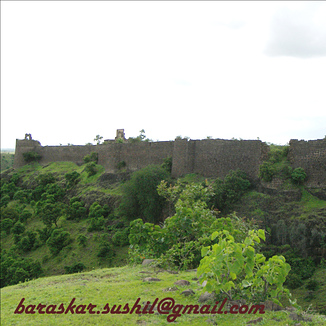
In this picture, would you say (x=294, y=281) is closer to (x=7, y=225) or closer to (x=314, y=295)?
(x=314, y=295)

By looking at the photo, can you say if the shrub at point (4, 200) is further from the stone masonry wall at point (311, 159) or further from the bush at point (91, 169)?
the stone masonry wall at point (311, 159)

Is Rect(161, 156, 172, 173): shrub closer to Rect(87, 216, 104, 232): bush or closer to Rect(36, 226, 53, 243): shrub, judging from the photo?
Rect(87, 216, 104, 232): bush

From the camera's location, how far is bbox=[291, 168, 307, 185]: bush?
19.2m

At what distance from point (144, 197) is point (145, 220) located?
1.68 metres

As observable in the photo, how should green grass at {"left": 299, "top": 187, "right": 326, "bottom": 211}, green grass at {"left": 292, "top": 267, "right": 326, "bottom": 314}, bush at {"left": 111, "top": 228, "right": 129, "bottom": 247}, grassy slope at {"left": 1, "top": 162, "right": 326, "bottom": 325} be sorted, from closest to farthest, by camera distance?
grassy slope at {"left": 1, "top": 162, "right": 326, "bottom": 325} → green grass at {"left": 292, "top": 267, "right": 326, "bottom": 314} → green grass at {"left": 299, "top": 187, "right": 326, "bottom": 211} → bush at {"left": 111, "top": 228, "right": 129, "bottom": 247}

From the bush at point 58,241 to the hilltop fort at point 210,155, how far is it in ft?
23.2

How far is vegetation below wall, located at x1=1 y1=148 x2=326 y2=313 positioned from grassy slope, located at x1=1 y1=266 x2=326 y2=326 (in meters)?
1.26

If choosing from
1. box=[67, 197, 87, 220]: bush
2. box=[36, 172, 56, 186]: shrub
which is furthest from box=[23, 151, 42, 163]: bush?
box=[67, 197, 87, 220]: bush

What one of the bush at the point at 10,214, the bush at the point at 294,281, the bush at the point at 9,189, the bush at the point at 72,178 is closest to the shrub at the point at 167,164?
the bush at the point at 72,178

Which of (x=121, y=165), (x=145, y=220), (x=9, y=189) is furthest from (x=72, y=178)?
(x=145, y=220)

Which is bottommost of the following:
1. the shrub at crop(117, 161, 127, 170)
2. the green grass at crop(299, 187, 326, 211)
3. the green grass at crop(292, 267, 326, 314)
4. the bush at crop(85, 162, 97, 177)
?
the green grass at crop(292, 267, 326, 314)

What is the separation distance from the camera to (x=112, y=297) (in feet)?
21.6

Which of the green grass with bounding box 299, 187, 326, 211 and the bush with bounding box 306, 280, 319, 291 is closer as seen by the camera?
the bush with bounding box 306, 280, 319, 291

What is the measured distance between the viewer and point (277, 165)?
20656 mm
